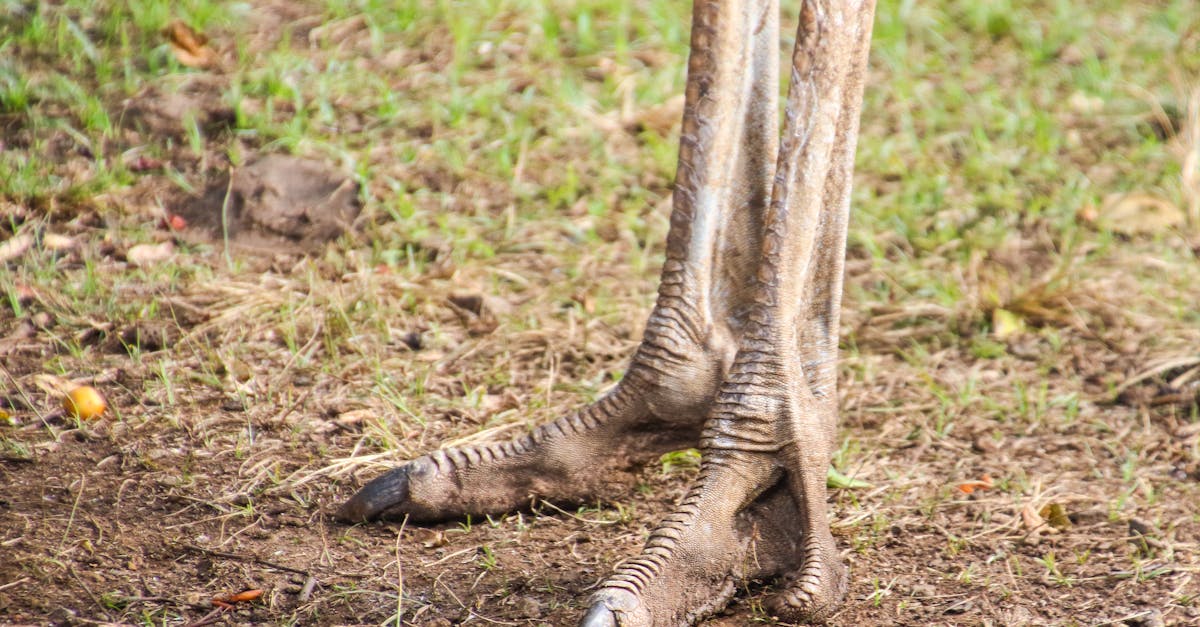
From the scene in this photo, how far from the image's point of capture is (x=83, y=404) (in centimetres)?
353

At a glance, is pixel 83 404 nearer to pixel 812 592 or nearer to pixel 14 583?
pixel 14 583

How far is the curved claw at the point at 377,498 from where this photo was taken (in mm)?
3129

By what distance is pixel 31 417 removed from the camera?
3.52 m

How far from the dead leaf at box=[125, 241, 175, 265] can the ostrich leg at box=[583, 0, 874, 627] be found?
2.38m

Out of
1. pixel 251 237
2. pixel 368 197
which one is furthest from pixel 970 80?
pixel 251 237

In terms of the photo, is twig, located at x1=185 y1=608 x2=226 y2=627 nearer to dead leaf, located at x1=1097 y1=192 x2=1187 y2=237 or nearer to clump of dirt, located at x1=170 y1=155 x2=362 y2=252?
clump of dirt, located at x1=170 y1=155 x2=362 y2=252

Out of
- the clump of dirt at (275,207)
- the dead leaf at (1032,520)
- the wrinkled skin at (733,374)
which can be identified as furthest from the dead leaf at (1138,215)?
the clump of dirt at (275,207)

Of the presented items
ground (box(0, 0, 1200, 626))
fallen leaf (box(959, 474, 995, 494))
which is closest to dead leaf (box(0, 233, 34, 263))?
ground (box(0, 0, 1200, 626))

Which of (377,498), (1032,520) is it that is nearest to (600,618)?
(377,498)

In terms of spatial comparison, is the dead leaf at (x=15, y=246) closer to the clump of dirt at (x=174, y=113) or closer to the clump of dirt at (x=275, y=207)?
A: the clump of dirt at (x=275, y=207)

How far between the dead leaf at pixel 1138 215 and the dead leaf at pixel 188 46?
3.87 meters

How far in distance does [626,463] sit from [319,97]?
272 cm

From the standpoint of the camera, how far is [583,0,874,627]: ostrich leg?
2.82m

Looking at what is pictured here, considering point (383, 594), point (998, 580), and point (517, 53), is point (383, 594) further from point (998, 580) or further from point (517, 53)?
point (517, 53)
